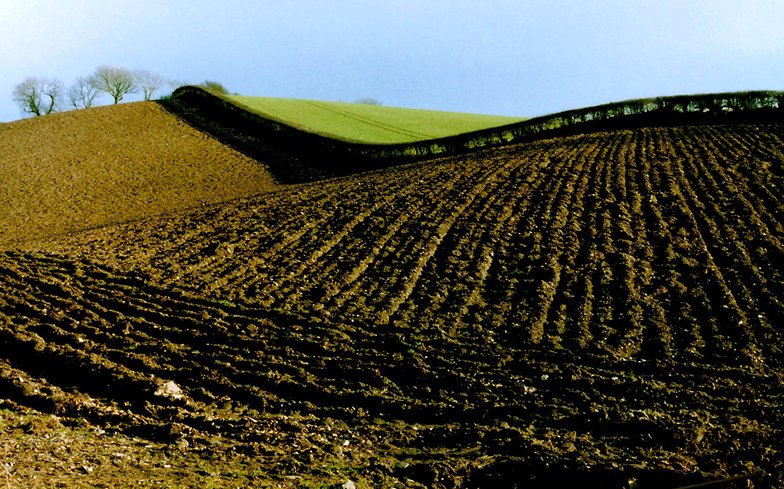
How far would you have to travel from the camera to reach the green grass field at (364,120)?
144ft

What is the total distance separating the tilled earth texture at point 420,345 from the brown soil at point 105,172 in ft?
26.9

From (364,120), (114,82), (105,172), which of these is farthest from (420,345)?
(114,82)

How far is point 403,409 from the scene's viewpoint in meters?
7.93

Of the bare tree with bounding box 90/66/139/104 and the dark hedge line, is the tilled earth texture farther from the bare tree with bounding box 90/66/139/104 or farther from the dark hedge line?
the bare tree with bounding box 90/66/139/104

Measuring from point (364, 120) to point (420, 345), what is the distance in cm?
4331

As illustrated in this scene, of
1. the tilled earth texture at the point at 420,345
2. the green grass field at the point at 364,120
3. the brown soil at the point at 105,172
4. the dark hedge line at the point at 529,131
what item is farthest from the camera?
the green grass field at the point at 364,120

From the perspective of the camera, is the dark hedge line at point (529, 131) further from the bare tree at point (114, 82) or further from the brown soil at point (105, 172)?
the bare tree at point (114, 82)

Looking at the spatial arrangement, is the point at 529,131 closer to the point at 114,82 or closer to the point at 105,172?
the point at 105,172

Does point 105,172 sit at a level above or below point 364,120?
below

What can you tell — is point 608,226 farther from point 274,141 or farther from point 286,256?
point 274,141

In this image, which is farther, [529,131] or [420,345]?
[529,131]

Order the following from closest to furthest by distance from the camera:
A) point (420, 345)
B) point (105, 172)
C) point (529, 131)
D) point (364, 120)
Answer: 1. point (420, 345)
2. point (529, 131)
3. point (105, 172)
4. point (364, 120)

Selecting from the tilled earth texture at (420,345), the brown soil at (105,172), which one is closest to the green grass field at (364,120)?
the brown soil at (105,172)

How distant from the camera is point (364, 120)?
51.5 meters
